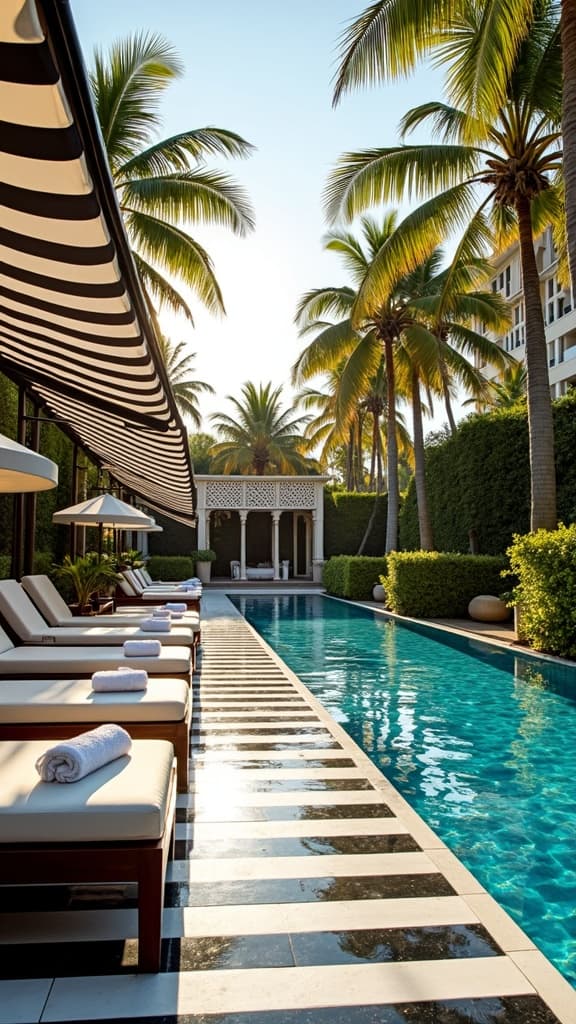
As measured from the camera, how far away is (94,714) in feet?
Answer: 14.0

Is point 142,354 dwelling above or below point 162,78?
below

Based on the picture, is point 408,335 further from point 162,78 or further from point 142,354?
point 142,354

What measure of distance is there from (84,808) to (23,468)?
1665 mm

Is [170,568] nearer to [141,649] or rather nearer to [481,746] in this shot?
[141,649]

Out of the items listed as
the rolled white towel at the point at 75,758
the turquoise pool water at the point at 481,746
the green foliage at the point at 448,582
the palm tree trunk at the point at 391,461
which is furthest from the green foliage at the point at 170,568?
the rolled white towel at the point at 75,758

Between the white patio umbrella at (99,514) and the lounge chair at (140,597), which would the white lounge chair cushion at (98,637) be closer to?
the white patio umbrella at (99,514)

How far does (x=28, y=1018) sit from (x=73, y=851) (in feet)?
1.60

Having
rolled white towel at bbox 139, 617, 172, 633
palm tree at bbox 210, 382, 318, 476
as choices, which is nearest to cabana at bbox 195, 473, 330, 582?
palm tree at bbox 210, 382, 318, 476

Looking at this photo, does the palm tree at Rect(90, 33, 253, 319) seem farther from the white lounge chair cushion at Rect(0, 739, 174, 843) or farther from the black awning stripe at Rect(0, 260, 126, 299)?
the white lounge chair cushion at Rect(0, 739, 174, 843)

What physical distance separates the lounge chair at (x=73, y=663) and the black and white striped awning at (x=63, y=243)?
2.03 meters

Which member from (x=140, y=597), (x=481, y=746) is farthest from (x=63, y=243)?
(x=140, y=597)

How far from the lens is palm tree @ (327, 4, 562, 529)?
11.8 m

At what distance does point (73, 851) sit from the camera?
2609 mm

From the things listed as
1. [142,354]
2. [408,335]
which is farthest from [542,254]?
[142,354]
